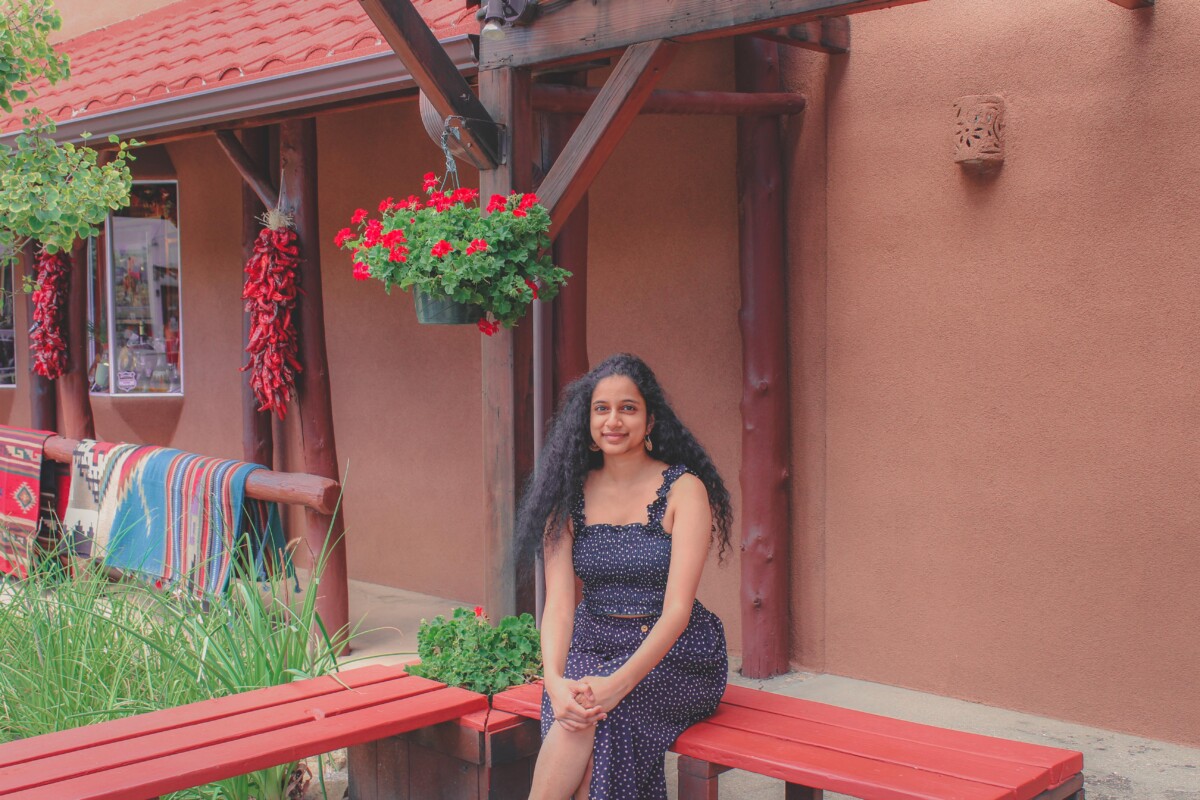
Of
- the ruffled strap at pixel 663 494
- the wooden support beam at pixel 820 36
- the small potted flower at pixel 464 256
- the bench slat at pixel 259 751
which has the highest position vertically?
the wooden support beam at pixel 820 36

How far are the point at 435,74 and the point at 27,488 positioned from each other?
455 cm

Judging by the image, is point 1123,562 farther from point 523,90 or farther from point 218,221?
point 218,221

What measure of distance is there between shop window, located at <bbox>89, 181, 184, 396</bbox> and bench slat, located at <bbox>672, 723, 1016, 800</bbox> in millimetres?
6379

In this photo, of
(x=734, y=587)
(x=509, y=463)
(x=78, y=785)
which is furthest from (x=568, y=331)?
(x=78, y=785)

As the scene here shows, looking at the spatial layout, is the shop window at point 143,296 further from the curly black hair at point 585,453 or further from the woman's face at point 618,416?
the woman's face at point 618,416

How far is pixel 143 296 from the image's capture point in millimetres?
8758

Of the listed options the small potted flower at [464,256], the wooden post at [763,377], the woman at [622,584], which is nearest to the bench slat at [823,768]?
the woman at [622,584]

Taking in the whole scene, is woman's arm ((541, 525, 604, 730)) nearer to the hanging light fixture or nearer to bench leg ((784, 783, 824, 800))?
bench leg ((784, 783, 824, 800))

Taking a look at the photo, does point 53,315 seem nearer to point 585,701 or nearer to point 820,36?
point 820,36

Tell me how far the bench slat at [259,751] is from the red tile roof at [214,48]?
8.33 feet

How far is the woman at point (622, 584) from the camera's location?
124 inches

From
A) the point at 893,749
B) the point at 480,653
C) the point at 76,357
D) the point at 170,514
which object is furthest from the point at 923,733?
the point at 76,357

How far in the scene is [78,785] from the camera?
2904 mm

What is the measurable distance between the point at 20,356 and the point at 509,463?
23.3 ft
